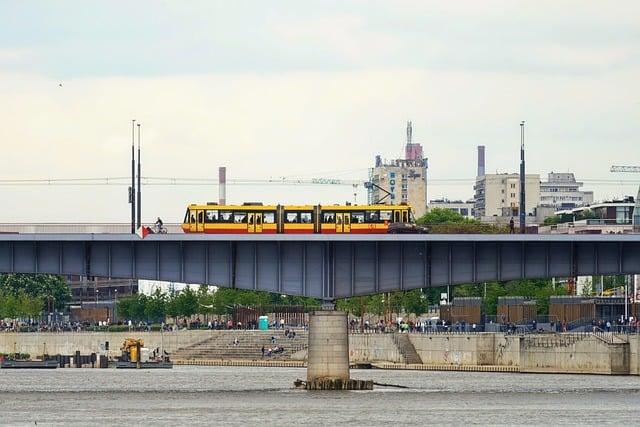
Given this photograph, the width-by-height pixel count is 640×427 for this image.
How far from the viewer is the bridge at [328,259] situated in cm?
14012

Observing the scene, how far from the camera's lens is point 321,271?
5610 inches

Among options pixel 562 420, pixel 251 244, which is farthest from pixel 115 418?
pixel 562 420

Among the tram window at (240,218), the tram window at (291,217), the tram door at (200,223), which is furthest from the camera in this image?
the tram window at (240,218)

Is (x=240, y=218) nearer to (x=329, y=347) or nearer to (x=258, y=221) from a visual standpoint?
(x=258, y=221)

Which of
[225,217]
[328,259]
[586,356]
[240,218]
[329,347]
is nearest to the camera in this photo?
[328,259]

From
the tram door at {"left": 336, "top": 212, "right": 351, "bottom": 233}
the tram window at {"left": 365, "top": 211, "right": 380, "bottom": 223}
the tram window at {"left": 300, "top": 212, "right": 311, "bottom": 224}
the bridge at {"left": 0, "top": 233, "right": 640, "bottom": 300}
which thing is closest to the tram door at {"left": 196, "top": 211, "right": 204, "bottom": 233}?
the tram window at {"left": 300, "top": 212, "right": 311, "bottom": 224}

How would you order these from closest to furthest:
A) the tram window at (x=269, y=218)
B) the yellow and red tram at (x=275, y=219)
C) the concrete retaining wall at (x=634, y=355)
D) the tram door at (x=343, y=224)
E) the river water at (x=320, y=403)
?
the river water at (x=320, y=403)
the yellow and red tram at (x=275, y=219)
the tram window at (x=269, y=218)
the tram door at (x=343, y=224)
the concrete retaining wall at (x=634, y=355)

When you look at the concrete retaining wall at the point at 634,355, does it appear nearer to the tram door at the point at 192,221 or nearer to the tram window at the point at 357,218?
the tram window at the point at 357,218

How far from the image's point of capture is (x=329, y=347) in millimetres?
143000

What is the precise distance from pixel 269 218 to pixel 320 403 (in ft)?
78.4

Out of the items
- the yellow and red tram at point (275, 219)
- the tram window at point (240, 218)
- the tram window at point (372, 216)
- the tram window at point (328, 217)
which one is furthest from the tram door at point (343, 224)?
the tram window at point (240, 218)

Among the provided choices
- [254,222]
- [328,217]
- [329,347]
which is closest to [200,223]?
[254,222]

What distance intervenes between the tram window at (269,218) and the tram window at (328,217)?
3900 mm

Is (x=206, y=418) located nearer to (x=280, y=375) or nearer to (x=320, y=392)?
(x=320, y=392)
